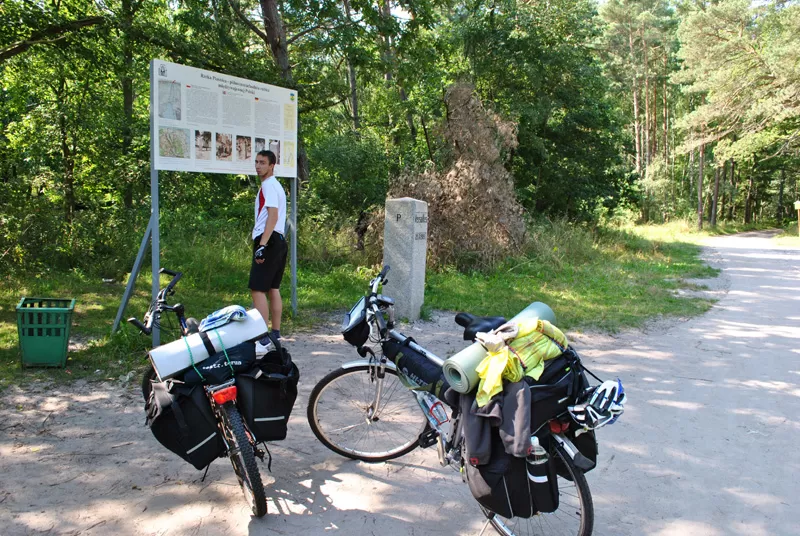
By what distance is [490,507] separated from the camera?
259 centimetres

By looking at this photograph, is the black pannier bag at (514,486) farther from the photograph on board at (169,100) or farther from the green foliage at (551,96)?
the green foliage at (551,96)

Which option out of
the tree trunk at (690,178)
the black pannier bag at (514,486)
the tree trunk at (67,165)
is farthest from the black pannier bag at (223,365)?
the tree trunk at (690,178)

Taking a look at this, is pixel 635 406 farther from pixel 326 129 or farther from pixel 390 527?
pixel 326 129

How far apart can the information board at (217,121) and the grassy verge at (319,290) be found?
1886 mm

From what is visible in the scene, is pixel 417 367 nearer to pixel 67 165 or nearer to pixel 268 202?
pixel 268 202

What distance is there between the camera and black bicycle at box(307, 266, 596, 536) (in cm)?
266

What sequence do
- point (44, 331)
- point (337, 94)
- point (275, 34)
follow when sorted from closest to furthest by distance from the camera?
point (44, 331) → point (275, 34) → point (337, 94)

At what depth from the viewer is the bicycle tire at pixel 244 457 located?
2839 mm

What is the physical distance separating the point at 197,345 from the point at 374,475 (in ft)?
4.50

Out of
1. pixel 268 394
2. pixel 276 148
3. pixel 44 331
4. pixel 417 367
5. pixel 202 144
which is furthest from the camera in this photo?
pixel 276 148

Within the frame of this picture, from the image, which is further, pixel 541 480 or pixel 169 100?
pixel 169 100

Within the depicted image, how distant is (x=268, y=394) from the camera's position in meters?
3.04

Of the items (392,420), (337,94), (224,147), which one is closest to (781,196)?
(337,94)

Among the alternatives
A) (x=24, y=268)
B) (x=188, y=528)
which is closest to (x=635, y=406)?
(x=188, y=528)
